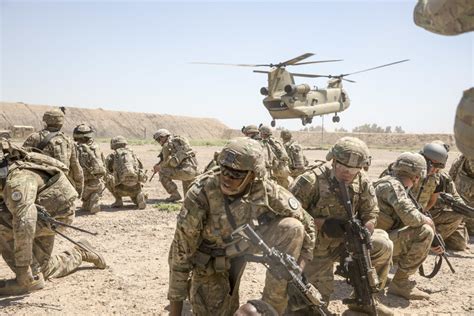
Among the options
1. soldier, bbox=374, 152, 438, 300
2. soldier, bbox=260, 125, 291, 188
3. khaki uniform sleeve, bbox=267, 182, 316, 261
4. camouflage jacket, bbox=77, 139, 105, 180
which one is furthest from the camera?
soldier, bbox=260, 125, 291, 188

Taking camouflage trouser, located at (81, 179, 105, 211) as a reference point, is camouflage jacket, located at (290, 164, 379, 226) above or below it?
above

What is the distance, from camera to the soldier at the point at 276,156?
11602 mm

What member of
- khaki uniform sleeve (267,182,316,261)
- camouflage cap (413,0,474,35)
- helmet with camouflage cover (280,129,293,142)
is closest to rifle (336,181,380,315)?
khaki uniform sleeve (267,182,316,261)

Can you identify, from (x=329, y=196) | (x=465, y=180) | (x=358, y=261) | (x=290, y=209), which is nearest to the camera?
(x=290, y=209)

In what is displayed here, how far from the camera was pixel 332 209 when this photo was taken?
4.76 metres

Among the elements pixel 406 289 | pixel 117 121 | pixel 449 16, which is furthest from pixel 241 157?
pixel 117 121

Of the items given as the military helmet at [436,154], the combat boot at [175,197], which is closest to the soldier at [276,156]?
the combat boot at [175,197]

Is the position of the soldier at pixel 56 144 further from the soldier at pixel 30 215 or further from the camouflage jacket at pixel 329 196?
the camouflage jacket at pixel 329 196

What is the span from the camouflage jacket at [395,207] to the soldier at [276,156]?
5990mm

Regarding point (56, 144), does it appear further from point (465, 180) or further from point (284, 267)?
point (465, 180)

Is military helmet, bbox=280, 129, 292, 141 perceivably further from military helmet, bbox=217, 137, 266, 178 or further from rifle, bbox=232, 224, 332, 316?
rifle, bbox=232, 224, 332, 316

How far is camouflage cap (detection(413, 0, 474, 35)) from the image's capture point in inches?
87.1

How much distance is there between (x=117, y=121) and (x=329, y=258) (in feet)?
195

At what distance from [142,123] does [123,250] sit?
57.4 m
